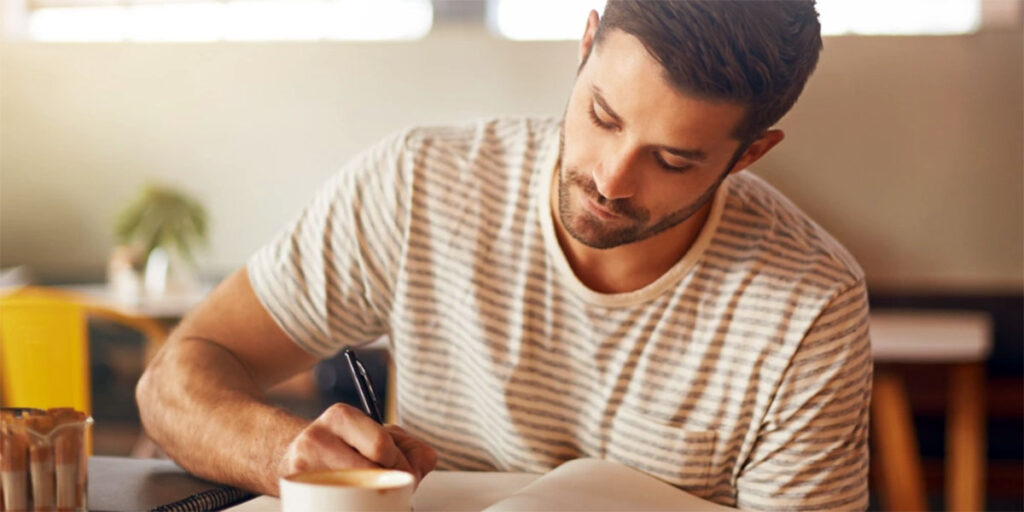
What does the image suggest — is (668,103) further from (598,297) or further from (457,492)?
(457,492)

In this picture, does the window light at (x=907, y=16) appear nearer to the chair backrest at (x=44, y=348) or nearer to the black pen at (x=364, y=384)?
the chair backrest at (x=44, y=348)

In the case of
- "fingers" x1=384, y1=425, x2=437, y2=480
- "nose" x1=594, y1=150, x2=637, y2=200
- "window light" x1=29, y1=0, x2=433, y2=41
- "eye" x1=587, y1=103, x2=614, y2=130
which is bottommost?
"fingers" x1=384, y1=425, x2=437, y2=480

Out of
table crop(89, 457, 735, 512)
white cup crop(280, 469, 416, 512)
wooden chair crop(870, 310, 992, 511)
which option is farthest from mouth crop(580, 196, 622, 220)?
wooden chair crop(870, 310, 992, 511)

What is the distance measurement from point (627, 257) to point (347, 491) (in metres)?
0.59

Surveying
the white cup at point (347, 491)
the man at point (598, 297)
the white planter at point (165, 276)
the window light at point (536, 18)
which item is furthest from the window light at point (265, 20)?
the white cup at point (347, 491)

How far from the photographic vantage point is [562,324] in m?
1.23

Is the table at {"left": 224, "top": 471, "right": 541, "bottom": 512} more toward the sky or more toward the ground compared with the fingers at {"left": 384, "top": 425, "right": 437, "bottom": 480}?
more toward the ground

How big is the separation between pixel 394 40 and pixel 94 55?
4.17 feet

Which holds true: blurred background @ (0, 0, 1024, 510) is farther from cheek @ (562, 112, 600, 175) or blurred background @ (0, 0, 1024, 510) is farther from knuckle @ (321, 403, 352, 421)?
knuckle @ (321, 403, 352, 421)

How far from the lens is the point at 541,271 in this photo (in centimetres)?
125

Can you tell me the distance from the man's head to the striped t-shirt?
86mm

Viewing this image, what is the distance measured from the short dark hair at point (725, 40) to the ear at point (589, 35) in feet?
0.18

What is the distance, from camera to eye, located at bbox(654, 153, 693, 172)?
44.6 inches

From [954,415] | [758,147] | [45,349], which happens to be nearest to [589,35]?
[758,147]
